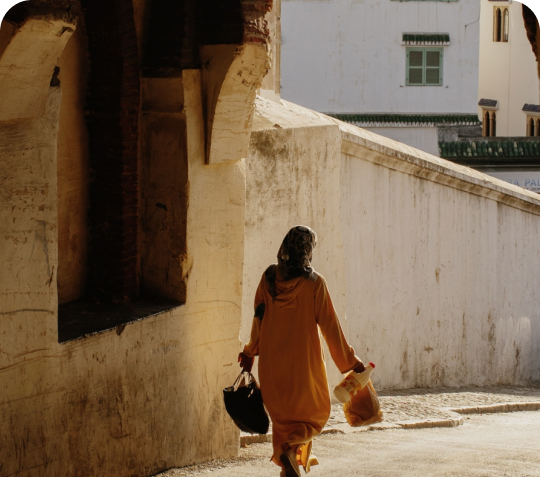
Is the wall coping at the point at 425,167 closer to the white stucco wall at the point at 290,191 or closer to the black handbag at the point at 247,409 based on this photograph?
the white stucco wall at the point at 290,191

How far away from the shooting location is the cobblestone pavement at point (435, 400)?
834 cm

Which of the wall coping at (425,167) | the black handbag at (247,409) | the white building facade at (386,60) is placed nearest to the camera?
the black handbag at (247,409)

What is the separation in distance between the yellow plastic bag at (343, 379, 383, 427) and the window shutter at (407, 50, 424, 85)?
74.1ft

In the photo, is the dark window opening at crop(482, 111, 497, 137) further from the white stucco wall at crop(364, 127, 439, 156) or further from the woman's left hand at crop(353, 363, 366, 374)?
the woman's left hand at crop(353, 363, 366, 374)

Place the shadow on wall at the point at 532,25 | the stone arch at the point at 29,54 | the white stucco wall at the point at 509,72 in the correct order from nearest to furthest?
1. the stone arch at the point at 29,54
2. the shadow on wall at the point at 532,25
3. the white stucco wall at the point at 509,72

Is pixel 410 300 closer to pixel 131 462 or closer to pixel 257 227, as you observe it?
pixel 257 227

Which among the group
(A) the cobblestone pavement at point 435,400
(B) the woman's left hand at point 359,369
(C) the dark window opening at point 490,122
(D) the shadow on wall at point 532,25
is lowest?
(A) the cobblestone pavement at point 435,400

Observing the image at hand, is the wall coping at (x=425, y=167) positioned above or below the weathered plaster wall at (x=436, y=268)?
above

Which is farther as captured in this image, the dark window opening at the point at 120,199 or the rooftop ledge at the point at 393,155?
the rooftop ledge at the point at 393,155

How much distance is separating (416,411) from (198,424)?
2.85 metres

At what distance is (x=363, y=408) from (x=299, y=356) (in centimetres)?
52

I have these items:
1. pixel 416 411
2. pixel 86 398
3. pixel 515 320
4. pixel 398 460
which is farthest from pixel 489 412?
pixel 86 398

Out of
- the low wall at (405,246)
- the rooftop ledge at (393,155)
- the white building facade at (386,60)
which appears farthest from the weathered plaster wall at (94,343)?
the white building facade at (386,60)

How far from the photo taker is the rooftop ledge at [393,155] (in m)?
8.54
